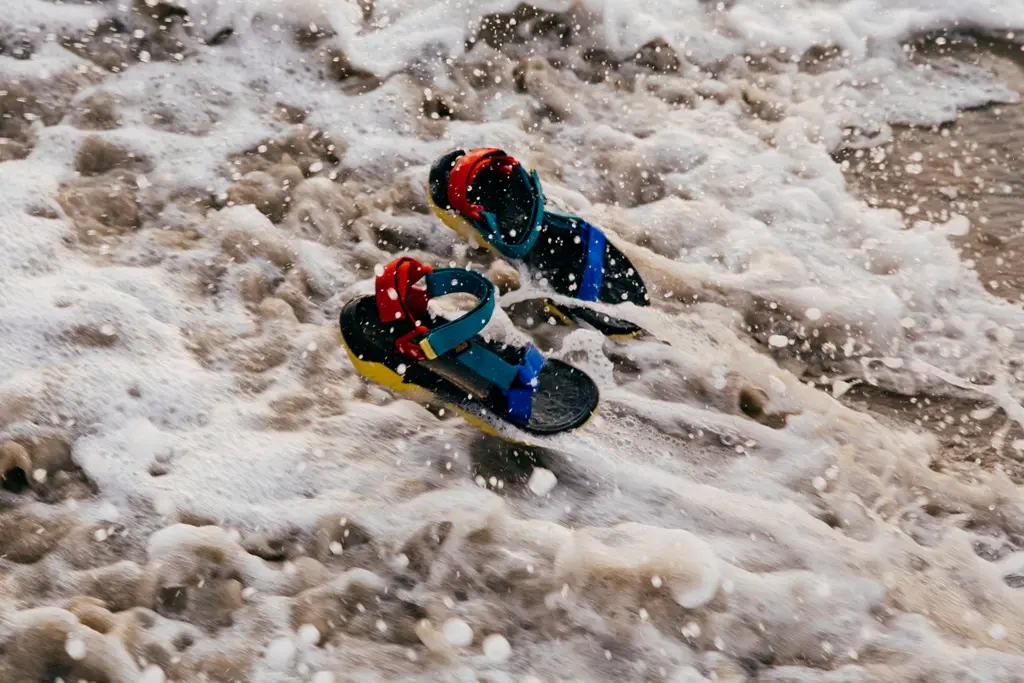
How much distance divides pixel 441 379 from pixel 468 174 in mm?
785

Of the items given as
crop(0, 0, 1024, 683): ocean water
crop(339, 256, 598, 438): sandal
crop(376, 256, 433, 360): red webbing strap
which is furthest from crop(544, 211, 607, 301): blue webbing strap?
crop(376, 256, 433, 360): red webbing strap

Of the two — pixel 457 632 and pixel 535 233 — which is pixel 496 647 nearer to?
pixel 457 632

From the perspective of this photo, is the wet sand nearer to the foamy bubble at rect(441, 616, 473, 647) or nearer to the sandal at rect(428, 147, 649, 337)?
the sandal at rect(428, 147, 649, 337)

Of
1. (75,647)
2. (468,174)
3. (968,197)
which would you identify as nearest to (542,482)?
(468,174)

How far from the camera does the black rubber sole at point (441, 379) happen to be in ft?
6.71

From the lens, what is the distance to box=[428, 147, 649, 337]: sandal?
2.43 metres

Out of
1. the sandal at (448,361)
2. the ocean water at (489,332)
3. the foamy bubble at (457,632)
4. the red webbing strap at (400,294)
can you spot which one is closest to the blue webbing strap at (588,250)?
the ocean water at (489,332)

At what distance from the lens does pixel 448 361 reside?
6.67 feet

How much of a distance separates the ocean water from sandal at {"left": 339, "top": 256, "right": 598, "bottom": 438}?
11 cm

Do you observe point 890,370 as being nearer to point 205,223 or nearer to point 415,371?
point 415,371

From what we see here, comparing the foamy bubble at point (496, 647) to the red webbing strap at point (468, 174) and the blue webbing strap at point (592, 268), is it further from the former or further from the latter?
the red webbing strap at point (468, 174)

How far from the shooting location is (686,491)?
2082 millimetres

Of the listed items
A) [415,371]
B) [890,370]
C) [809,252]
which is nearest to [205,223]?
[415,371]

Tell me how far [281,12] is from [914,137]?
283 cm
